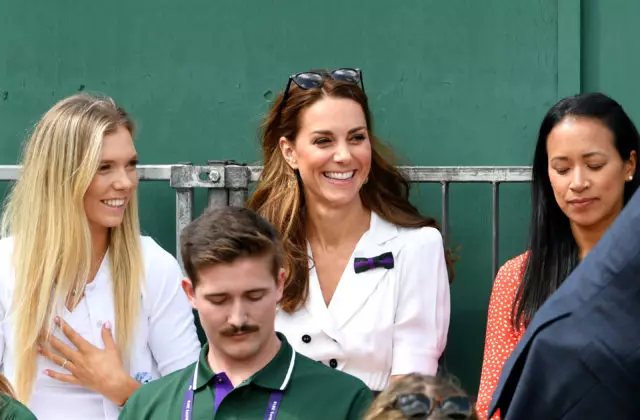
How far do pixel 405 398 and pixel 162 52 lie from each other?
2800mm

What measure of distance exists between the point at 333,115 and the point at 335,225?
36 cm

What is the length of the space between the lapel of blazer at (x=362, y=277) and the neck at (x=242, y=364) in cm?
95

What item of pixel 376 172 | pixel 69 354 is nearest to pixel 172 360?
pixel 69 354

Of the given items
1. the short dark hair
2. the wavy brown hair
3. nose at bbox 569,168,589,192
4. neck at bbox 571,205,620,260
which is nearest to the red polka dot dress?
neck at bbox 571,205,620,260

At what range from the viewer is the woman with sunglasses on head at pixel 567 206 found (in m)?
3.45

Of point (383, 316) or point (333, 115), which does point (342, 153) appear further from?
point (383, 316)

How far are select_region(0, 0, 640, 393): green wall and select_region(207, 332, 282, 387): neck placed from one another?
1.56 m

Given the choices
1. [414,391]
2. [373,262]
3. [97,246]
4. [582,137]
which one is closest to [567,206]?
[582,137]

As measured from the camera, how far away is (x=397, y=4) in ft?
14.0

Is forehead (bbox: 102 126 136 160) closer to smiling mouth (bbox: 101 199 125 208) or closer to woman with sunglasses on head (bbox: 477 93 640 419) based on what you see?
smiling mouth (bbox: 101 199 125 208)

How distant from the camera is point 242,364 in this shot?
2.74 m

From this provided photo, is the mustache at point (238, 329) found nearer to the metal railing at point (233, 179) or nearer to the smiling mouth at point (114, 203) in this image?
the smiling mouth at point (114, 203)

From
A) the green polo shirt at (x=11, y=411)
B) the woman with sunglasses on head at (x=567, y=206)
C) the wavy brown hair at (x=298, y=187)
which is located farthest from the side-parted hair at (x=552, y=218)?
the green polo shirt at (x=11, y=411)

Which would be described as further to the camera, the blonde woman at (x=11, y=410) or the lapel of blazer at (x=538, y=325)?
the blonde woman at (x=11, y=410)
